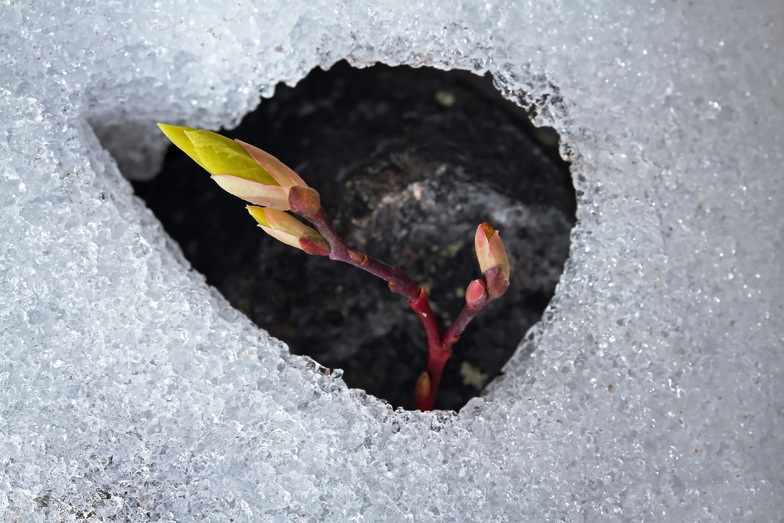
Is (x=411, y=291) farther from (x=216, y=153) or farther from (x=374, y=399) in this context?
(x=216, y=153)

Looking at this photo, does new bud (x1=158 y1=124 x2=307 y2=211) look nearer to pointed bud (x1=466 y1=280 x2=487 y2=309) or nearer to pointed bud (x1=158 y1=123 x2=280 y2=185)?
pointed bud (x1=158 y1=123 x2=280 y2=185)

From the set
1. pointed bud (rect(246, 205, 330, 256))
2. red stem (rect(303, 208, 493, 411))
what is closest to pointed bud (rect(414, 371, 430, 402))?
red stem (rect(303, 208, 493, 411))

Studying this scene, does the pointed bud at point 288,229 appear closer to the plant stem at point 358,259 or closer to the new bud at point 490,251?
the plant stem at point 358,259

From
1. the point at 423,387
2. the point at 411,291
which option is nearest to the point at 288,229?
the point at 411,291

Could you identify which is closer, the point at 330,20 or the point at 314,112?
the point at 330,20

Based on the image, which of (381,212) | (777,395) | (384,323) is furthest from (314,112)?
(777,395)

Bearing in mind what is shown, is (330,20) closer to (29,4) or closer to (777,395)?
Result: (29,4)
